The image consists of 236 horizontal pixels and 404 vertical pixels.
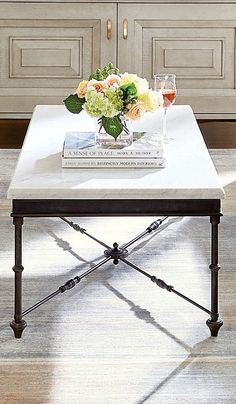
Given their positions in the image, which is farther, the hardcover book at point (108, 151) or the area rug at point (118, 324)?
the hardcover book at point (108, 151)

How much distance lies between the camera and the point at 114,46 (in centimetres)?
538

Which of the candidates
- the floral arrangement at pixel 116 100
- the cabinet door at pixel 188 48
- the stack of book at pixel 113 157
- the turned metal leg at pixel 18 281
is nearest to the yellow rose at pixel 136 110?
the floral arrangement at pixel 116 100

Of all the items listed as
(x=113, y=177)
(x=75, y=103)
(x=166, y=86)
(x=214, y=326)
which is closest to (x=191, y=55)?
(x=166, y=86)

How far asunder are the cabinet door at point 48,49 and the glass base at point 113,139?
2261 millimetres

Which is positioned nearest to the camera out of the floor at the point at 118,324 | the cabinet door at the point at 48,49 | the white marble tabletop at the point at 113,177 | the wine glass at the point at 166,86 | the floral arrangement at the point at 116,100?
the floor at the point at 118,324

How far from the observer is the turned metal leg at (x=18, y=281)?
9.37 feet

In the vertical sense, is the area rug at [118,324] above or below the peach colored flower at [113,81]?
below

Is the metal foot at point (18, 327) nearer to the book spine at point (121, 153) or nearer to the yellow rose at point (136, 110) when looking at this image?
the book spine at point (121, 153)

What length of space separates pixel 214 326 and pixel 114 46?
2712 mm

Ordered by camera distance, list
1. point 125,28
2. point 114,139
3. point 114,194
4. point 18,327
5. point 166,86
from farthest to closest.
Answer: point 125,28
point 166,86
point 114,139
point 18,327
point 114,194

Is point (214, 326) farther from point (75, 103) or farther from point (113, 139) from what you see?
point (75, 103)

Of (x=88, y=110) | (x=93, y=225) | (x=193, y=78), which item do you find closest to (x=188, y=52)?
(x=193, y=78)

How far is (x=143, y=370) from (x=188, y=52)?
9.58 ft

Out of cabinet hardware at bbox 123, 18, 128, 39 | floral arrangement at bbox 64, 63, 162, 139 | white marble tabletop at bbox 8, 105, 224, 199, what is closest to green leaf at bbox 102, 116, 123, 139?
floral arrangement at bbox 64, 63, 162, 139
